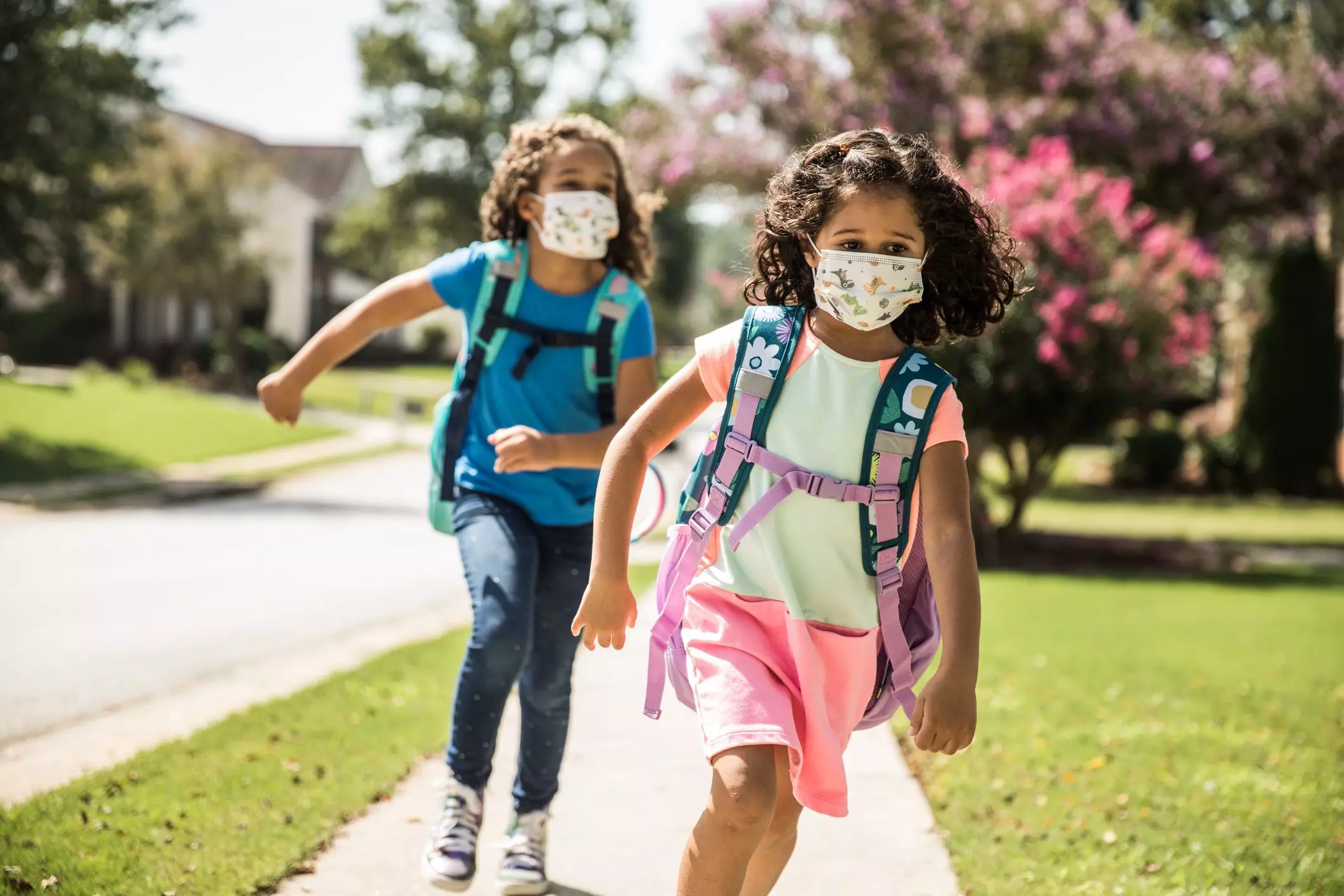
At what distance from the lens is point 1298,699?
789 cm

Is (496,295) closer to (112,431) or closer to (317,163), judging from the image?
(112,431)

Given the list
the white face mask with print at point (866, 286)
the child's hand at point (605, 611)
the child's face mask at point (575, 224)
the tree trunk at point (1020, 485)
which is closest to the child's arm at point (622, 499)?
the child's hand at point (605, 611)

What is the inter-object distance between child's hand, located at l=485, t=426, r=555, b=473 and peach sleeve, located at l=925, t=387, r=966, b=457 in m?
→ 1.11

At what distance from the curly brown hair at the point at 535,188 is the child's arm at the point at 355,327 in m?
0.39

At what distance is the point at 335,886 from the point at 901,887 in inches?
60.8

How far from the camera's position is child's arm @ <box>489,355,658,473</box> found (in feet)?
12.3

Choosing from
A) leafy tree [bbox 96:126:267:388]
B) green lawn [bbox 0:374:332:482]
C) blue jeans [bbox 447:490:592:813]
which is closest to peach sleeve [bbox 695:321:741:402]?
blue jeans [bbox 447:490:592:813]

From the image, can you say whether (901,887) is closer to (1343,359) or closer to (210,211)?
(1343,359)

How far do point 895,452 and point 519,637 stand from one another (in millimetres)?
1269

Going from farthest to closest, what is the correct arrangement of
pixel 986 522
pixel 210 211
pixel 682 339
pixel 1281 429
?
1. pixel 682 339
2. pixel 210 211
3. pixel 1281 429
4. pixel 986 522

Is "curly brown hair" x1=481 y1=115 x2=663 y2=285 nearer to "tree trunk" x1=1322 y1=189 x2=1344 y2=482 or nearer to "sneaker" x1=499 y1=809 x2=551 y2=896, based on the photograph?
"sneaker" x1=499 y1=809 x2=551 y2=896

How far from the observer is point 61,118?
18.8m

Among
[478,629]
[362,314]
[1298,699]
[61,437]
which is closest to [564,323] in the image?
[362,314]

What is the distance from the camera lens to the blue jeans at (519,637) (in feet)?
12.7
